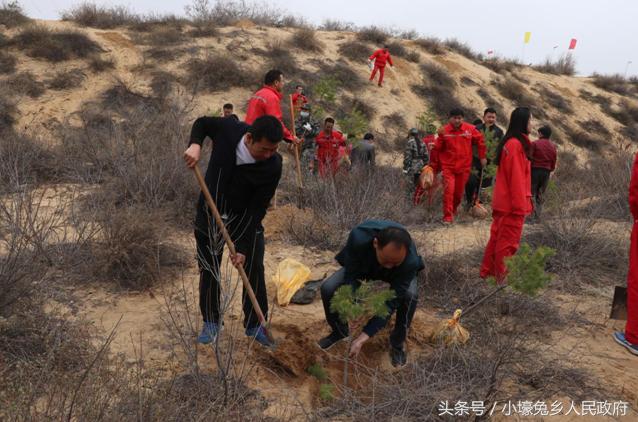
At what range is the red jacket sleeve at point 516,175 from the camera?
3.70 meters

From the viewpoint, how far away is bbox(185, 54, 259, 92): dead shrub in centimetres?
1337

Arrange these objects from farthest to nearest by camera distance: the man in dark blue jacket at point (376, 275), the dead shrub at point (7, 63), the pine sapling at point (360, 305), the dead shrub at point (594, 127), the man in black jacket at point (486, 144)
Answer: the dead shrub at point (594, 127)
the dead shrub at point (7, 63)
the man in black jacket at point (486, 144)
the man in dark blue jacket at point (376, 275)
the pine sapling at point (360, 305)

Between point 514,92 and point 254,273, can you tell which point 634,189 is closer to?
point 254,273

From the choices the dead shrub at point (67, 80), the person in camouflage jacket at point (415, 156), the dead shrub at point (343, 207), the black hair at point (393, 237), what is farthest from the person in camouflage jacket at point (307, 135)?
the dead shrub at point (67, 80)

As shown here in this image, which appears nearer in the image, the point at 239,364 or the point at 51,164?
the point at 239,364

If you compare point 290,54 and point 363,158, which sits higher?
point 290,54

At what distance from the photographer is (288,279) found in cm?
365

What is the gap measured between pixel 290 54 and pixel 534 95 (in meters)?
11.5

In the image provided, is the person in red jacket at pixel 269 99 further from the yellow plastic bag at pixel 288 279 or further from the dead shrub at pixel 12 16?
the dead shrub at pixel 12 16

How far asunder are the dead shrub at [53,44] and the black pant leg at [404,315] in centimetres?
1341

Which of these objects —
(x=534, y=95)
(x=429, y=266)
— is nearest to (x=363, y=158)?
(x=429, y=266)

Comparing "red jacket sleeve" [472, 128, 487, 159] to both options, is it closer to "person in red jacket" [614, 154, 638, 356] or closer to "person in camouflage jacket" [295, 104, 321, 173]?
"person in camouflage jacket" [295, 104, 321, 173]

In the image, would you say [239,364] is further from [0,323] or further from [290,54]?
[290,54]

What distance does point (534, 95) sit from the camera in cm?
2062
